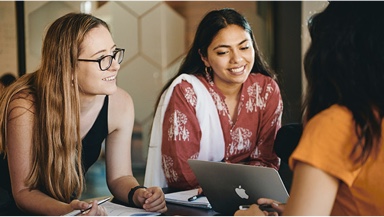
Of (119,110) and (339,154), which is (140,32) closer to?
(119,110)

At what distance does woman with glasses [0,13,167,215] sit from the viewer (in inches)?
68.9

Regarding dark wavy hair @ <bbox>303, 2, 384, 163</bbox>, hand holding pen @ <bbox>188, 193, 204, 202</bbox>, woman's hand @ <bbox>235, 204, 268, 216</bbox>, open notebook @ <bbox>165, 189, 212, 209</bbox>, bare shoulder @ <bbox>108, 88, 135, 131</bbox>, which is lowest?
open notebook @ <bbox>165, 189, 212, 209</bbox>

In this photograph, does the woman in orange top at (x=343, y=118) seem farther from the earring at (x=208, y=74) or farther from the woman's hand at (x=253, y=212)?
the earring at (x=208, y=74)

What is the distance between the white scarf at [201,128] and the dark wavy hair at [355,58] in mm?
1193

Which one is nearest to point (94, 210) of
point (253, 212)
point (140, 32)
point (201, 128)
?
point (253, 212)

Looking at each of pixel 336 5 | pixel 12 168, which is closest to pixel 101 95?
pixel 12 168

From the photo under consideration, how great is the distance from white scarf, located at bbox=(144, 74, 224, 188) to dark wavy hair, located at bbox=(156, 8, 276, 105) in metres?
0.09

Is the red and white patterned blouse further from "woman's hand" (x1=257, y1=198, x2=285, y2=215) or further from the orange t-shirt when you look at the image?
the orange t-shirt

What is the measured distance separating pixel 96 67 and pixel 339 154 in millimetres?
982

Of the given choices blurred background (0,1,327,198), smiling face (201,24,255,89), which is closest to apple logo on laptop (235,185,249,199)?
smiling face (201,24,255,89)

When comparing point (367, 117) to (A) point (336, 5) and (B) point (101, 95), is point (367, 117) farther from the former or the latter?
(B) point (101, 95)

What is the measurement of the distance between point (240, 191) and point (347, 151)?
50cm

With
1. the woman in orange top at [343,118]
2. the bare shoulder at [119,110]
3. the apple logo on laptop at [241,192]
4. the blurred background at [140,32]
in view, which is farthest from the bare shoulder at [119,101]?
the blurred background at [140,32]

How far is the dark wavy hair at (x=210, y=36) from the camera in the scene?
229 centimetres
